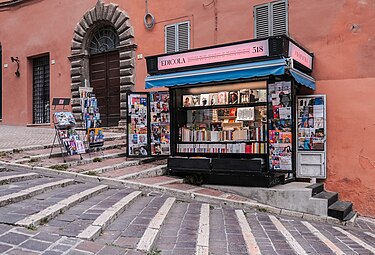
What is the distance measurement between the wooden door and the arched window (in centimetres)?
20

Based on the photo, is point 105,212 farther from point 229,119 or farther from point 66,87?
point 66,87

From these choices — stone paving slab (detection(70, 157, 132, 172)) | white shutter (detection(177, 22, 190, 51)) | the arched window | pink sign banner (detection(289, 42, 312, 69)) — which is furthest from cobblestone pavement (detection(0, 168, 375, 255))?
the arched window

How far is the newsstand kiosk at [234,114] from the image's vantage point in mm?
6375

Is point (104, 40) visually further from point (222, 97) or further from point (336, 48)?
point (336, 48)

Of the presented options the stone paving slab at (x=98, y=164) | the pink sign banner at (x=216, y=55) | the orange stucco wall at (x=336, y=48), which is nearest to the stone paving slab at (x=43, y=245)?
the stone paving slab at (x=98, y=164)

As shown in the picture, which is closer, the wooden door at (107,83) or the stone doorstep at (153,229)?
the stone doorstep at (153,229)

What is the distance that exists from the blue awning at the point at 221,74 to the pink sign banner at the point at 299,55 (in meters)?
0.51

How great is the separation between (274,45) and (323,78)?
6.25 ft

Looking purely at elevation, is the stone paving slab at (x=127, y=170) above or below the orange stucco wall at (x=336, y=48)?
below

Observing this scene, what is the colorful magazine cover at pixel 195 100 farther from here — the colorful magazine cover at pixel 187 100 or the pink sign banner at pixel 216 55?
the pink sign banner at pixel 216 55

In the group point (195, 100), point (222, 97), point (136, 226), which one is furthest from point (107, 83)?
point (136, 226)

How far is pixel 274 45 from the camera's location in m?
6.09

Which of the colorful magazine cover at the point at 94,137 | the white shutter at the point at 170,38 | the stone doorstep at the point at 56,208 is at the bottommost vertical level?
the stone doorstep at the point at 56,208

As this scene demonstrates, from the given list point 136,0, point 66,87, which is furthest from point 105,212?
point 66,87
